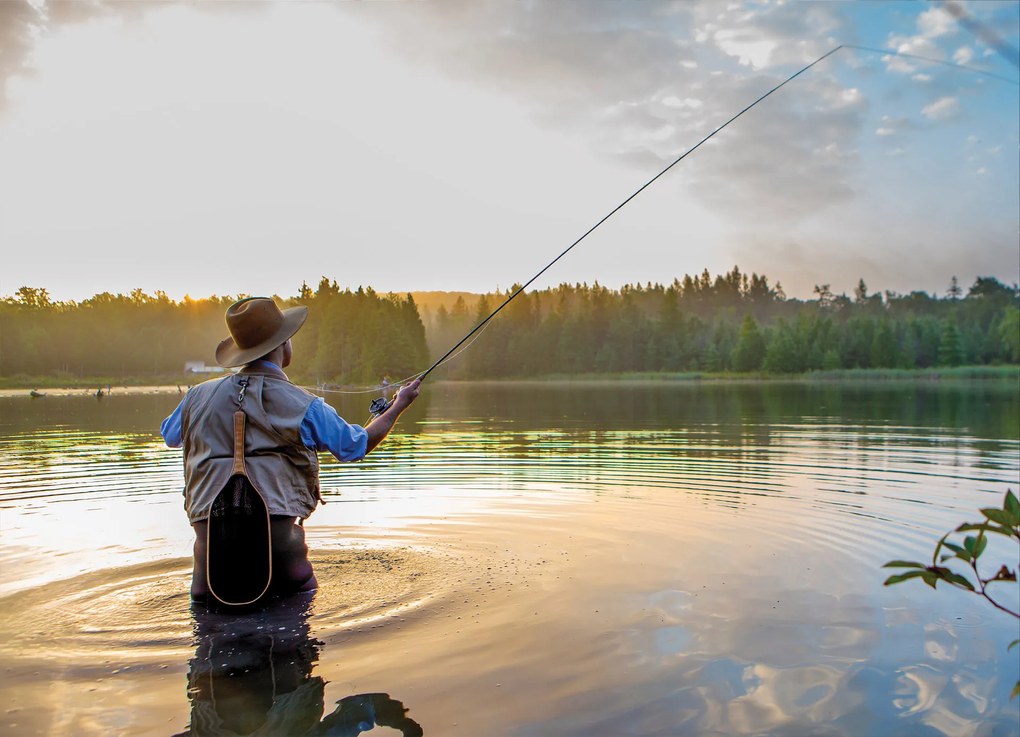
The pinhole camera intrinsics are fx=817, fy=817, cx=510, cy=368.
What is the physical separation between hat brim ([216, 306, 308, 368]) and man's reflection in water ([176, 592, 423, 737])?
1838mm

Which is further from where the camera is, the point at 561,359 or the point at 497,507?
the point at 561,359

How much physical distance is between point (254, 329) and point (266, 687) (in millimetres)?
2351

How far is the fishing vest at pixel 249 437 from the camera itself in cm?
539

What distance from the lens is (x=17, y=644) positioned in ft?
18.6

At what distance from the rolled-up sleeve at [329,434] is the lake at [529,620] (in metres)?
1.33

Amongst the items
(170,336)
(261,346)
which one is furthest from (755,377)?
(261,346)

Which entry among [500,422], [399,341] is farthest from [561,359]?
[500,422]

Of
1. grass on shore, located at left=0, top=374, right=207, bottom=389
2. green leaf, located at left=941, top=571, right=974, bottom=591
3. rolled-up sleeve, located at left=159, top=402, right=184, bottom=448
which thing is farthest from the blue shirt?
grass on shore, located at left=0, top=374, right=207, bottom=389

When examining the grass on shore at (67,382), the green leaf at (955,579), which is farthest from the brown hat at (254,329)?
the grass on shore at (67,382)

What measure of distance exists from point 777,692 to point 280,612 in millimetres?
3487

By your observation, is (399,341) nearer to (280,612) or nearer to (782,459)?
(782,459)

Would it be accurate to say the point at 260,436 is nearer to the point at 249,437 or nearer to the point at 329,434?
the point at 249,437

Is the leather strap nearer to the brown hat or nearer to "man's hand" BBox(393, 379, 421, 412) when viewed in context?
the brown hat

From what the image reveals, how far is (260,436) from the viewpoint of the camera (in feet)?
17.7
